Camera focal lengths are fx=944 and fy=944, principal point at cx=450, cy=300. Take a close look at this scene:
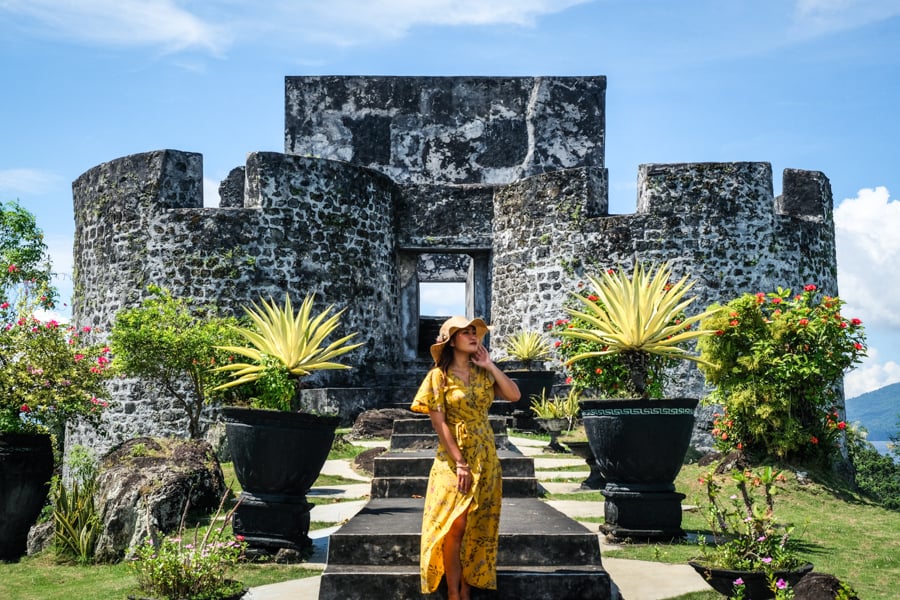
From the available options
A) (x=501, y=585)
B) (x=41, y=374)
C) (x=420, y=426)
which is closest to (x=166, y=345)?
(x=41, y=374)

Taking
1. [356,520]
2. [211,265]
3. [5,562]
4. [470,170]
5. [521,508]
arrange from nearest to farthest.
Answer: [356,520] → [521,508] → [5,562] → [211,265] → [470,170]

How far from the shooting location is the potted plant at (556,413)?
530 inches

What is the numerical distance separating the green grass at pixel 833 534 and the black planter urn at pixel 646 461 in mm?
223

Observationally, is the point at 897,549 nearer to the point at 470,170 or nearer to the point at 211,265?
the point at 211,265

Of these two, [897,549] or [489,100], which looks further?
[489,100]

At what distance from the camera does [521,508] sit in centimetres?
698

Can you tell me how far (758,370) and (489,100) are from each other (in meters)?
12.3

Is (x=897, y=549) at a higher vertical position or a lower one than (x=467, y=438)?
lower

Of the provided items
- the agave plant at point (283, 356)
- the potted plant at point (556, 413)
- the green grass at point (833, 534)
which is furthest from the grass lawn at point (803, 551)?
the potted plant at point (556, 413)

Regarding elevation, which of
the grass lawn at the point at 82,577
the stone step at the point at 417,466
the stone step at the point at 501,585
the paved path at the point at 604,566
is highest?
the stone step at the point at 417,466

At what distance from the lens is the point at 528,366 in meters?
15.4

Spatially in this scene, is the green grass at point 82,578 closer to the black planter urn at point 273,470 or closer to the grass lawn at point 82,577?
the grass lawn at point 82,577

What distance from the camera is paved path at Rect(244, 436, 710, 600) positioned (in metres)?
5.88

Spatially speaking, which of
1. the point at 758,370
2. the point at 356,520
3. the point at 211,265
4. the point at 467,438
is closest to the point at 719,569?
the point at 467,438
